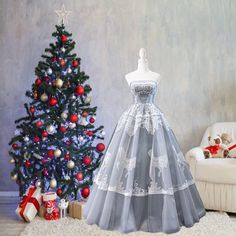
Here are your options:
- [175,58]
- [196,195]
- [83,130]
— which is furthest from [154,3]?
[196,195]

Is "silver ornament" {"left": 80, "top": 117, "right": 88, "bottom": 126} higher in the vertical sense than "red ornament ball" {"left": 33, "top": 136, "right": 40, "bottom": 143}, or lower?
higher

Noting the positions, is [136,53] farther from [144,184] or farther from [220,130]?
[144,184]

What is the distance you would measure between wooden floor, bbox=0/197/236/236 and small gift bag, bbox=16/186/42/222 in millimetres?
78

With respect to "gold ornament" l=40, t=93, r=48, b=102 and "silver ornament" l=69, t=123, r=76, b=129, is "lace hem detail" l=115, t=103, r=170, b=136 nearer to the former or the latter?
"silver ornament" l=69, t=123, r=76, b=129

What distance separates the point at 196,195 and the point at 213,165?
2.62 feet

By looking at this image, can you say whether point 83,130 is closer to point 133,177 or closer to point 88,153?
point 88,153

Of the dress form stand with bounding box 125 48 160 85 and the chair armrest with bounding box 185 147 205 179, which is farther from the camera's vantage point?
the chair armrest with bounding box 185 147 205 179

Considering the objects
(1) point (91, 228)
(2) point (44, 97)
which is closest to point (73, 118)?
(2) point (44, 97)

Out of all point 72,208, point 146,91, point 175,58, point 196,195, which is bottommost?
point 72,208

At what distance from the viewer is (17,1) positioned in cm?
391

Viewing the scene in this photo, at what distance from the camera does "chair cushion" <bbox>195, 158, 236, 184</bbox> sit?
10.7 feet

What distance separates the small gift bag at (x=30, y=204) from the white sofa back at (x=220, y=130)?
182 centimetres
